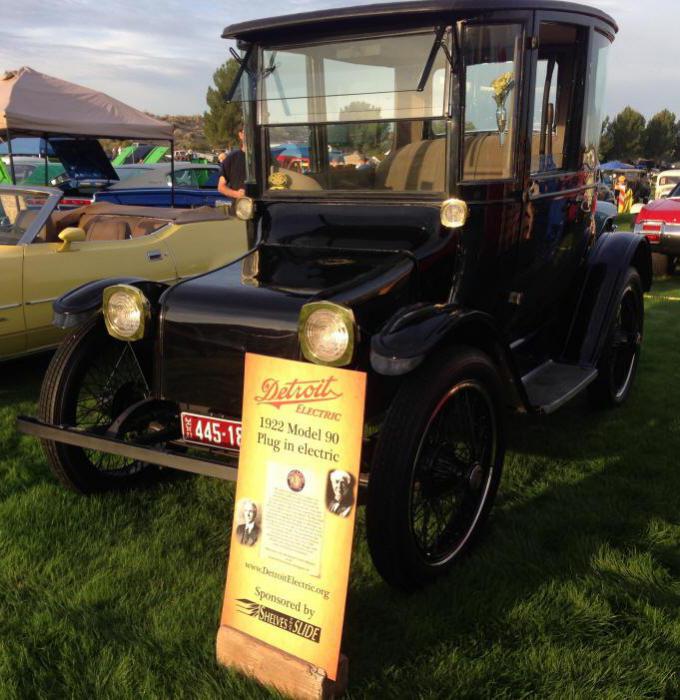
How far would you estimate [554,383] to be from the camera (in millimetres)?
3719

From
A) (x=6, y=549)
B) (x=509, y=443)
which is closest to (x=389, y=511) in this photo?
(x=6, y=549)

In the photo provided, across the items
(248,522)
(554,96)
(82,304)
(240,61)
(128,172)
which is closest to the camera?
(248,522)

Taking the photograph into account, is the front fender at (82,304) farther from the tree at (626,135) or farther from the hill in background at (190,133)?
the tree at (626,135)

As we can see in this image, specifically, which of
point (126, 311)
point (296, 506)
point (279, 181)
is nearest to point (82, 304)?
point (126, 311)

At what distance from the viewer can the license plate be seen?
2756 mm

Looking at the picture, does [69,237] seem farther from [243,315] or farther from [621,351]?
[621,351]

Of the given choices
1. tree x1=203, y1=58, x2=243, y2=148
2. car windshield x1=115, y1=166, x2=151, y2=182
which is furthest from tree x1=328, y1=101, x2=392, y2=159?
tree x1=203, y1=58, x2=243, y2=148

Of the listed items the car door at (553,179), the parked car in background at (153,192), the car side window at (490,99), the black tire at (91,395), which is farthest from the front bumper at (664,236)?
the black tire at (91,395)

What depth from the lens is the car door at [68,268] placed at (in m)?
4.72

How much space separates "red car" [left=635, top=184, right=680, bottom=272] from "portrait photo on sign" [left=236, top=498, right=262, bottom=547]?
9.27 m

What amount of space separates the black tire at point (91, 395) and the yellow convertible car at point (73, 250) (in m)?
1.46

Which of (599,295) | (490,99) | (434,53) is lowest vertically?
(599,295)

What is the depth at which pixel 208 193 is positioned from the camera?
11.8m

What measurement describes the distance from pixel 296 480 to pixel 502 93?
2.05 metres
